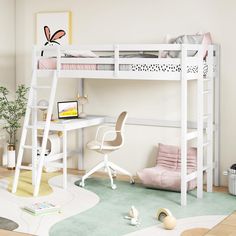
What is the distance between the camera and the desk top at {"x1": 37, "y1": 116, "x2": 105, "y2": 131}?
236 inches

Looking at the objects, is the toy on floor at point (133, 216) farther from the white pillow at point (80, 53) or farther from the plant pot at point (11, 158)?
the plant pot at point (11, 158)

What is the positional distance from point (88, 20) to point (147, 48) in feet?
5.48

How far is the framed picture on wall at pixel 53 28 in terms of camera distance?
7062 mm

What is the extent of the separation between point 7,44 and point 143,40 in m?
1.98

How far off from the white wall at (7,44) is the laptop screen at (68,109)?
1229 mm

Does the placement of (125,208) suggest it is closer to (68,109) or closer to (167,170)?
(167,170)

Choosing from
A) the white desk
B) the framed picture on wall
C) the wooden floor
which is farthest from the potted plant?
the white desk

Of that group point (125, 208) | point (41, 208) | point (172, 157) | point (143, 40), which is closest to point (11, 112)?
point (143, 40)

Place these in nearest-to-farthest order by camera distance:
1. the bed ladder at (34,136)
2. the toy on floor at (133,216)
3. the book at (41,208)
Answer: the toy on floor at (133,216), the book at (41,208), the bed ladder at (34,136)

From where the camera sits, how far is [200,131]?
5.67m

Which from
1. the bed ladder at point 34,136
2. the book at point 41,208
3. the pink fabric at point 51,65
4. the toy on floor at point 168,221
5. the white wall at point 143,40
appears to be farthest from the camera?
the white wall at point 143,40

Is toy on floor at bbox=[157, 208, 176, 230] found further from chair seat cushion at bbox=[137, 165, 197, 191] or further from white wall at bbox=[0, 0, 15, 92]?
white wall at bbox=[0, 0, 15, 92]

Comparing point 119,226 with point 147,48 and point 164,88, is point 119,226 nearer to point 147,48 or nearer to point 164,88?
point 147,48

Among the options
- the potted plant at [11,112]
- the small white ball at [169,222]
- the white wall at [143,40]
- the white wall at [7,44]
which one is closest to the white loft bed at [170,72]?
the white wall at [143,40]
